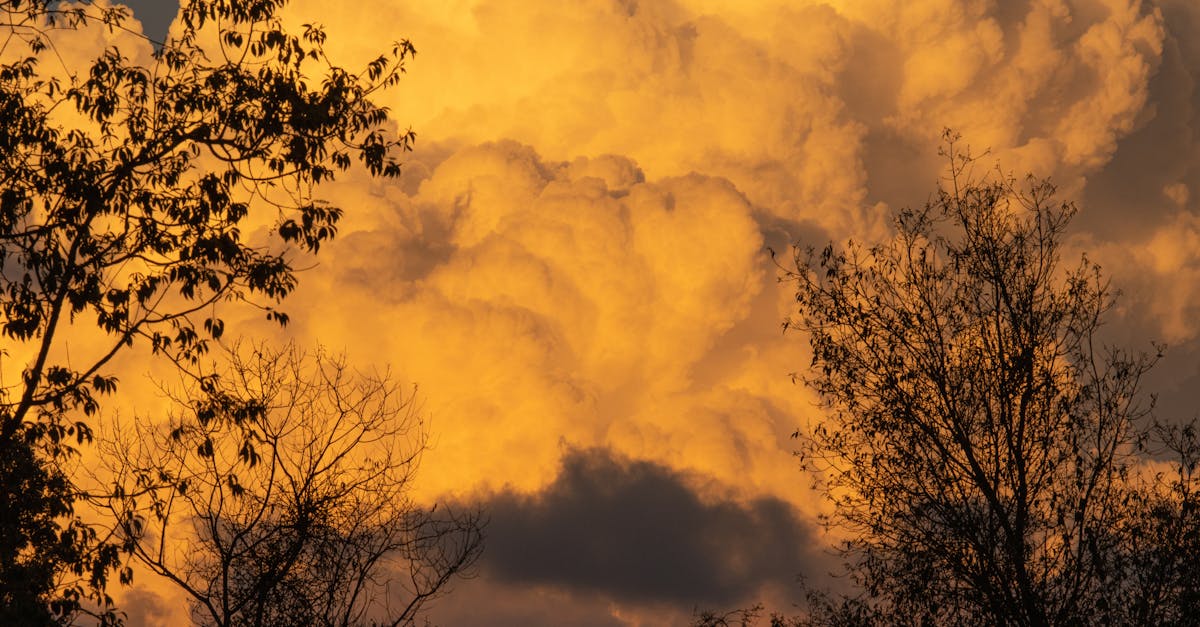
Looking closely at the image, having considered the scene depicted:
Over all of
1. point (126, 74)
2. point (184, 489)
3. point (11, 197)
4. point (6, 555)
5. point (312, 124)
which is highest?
point (126, 74)

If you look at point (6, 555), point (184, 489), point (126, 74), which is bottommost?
point (6, 555)

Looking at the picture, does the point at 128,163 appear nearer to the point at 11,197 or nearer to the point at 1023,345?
the point at 11,197

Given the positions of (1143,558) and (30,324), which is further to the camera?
(1143,558)

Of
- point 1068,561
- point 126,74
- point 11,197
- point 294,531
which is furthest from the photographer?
point 294,531

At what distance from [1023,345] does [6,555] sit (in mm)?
16464

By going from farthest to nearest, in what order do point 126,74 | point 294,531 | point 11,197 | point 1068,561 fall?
1. point 294,531
2. point 1068,561
3. point 126,74
4. point 11,197

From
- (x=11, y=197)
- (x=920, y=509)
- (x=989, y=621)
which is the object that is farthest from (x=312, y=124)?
(x=989, y=621)

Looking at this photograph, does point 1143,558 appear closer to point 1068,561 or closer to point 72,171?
point 1068,561

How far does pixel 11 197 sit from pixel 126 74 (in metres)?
2.57

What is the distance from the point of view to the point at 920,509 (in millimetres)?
21016

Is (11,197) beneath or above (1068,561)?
above

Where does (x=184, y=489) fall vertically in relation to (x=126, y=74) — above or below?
below

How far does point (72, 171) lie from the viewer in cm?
1603

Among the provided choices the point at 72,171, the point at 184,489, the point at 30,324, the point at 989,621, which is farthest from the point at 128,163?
the point at 989,621
